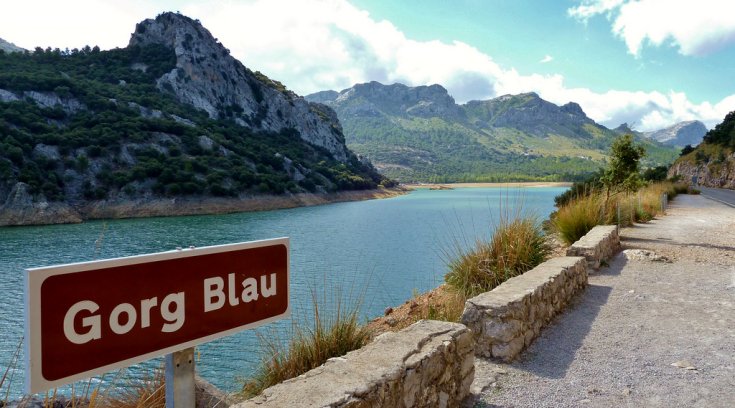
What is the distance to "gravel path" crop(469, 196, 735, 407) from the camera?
3326 mm

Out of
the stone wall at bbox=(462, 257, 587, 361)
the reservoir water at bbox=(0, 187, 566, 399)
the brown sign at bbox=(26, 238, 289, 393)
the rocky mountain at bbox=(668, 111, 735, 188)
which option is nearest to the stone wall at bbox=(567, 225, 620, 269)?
the reservoir water at bbox=(0, 187, 566, 399)

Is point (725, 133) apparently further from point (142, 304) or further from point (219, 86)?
point (219, 86)

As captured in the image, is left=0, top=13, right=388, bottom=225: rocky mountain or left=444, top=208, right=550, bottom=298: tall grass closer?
left=444, top=208, right=550, bottom=298: tall grass

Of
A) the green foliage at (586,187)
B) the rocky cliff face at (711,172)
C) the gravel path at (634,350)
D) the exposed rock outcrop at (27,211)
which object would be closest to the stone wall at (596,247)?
the gravel path at (634,350)

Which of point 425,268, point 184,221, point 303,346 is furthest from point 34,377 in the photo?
point 184,221

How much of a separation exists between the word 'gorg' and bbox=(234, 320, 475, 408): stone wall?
0.76m

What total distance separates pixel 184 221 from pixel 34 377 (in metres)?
36.9

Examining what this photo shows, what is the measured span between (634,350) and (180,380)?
13.5 feet

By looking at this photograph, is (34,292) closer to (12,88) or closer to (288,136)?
(12,88)

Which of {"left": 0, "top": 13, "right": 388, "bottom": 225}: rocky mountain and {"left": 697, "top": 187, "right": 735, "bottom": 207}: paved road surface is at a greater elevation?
{"left": 0, "top": 13, "right": 388, "bottom": 225}: rocky mountain

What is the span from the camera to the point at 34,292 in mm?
1106

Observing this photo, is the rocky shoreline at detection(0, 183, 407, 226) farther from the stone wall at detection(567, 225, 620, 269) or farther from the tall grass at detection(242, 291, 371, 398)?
the stone wall at detection(567, 225, 620, 269)

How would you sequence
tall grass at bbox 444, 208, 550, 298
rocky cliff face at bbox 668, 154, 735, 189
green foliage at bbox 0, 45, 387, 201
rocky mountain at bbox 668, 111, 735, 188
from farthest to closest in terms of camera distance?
rocky mountain at bbox 668, 111, 735, 188
rocky cliff face at bbox 668, 154, 735, 189
green foliage at bbox 0, 45, 387, 201
tall grass at bbox 444, 208, 550, 298

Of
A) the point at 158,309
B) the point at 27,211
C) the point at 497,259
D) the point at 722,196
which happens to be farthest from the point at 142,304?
the point at 27,211
